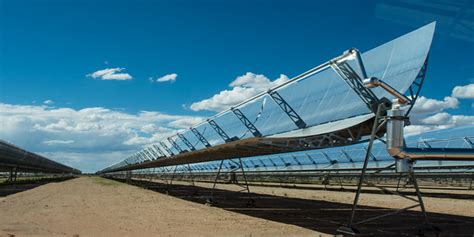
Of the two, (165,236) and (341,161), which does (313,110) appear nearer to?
(165,236)

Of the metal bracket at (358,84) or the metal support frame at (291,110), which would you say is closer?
the metal bracket at (358,84)

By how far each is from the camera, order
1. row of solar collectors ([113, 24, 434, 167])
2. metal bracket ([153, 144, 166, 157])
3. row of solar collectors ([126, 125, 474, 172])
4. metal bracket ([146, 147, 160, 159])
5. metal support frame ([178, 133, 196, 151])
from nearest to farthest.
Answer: row of solar collectors ([113, 24, 434, 167])
row of solar collectors ([126, 125, 474, 172])
metal support frame ([178, 133, 196, 151])
metal bracket ([153, 144, 166, 157])
metal bracket ([146, 147, 160, 159])

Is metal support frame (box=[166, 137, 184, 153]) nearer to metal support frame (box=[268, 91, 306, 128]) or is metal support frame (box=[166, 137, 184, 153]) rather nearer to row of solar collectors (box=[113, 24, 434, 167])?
row of solar collectors (box=[113, 24, 434, 167])

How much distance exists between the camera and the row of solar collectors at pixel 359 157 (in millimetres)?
32438

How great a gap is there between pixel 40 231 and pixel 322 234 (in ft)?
28.9

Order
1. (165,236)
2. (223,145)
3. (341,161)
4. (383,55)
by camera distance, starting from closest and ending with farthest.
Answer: (165,236) < (383,55) < (223,145) < (341,161)

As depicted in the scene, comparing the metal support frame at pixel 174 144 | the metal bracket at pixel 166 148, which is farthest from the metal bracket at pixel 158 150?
the metal support frame at pixel 174 144

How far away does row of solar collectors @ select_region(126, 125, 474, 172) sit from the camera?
106 feet

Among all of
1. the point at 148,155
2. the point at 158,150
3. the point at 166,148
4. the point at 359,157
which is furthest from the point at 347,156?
the point at 148,155

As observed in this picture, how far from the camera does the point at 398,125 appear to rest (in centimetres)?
1241

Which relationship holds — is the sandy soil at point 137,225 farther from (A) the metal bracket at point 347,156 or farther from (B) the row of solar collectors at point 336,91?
(A) the metal bracket at point 347,156

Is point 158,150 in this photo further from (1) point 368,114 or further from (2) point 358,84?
(2) point 358,84

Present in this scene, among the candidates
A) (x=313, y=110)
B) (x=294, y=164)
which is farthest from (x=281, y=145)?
(x=294, y=164)

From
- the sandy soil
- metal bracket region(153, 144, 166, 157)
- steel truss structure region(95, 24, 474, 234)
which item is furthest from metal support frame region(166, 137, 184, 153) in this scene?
steel truss structure region(95, 24, 474, 234)
